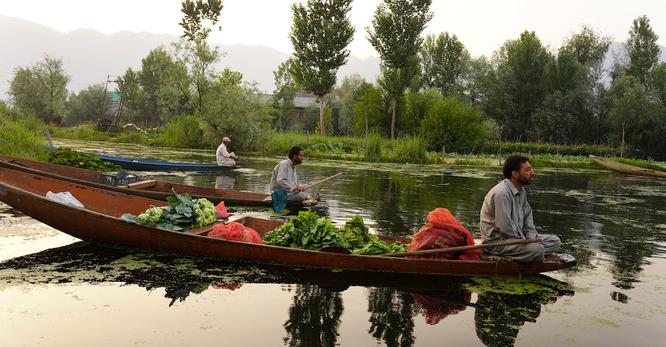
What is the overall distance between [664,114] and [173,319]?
43889 mm

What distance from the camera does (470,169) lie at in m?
26.7

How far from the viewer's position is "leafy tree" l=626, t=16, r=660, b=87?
153 ft

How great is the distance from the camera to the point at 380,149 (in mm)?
29094

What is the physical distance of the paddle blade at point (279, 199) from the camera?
1043cm

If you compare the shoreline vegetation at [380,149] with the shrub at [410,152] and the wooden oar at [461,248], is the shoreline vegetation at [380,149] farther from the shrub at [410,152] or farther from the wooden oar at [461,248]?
the wooden oar at [461,248]

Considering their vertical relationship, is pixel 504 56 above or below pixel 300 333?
above

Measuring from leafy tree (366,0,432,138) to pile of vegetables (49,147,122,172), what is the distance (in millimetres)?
25500

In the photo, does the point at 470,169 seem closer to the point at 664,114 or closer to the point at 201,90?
the point at 201,90

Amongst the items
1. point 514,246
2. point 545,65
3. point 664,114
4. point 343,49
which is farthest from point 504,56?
point 514,246

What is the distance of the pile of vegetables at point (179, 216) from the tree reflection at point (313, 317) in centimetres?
197

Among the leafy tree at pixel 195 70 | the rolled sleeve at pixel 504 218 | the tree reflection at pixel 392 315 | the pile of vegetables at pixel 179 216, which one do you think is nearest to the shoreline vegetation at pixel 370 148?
the leafy tree at pixel 195 70

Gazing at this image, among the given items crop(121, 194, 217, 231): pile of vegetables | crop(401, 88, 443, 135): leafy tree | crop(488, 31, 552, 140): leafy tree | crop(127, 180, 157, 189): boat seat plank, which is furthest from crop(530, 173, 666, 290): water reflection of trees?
crop(488, 31, 552, 140): leafy tree

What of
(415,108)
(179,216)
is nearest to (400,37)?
(415,108)

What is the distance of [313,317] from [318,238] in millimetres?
1483
